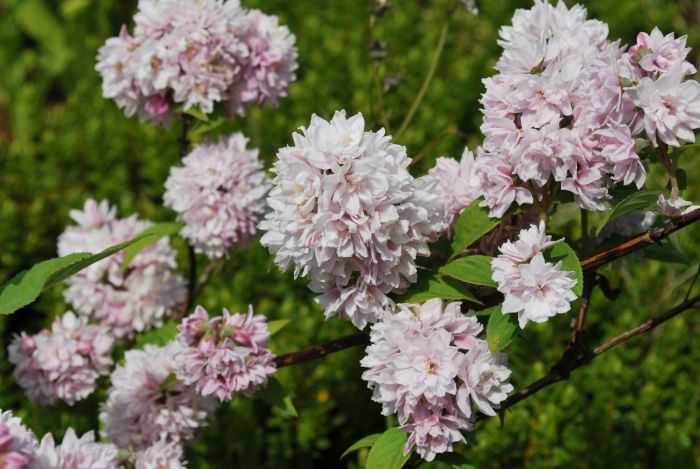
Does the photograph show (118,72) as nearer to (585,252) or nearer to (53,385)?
(53,385)

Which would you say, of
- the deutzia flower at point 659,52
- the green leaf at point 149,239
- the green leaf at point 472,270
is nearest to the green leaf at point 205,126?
the green leaf at point 149,239

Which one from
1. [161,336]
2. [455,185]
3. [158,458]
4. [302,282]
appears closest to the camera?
[455,185]

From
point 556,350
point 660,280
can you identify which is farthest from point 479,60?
point 556,350

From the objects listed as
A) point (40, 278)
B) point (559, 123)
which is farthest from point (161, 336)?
point (559, 123)

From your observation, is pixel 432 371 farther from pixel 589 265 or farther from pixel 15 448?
pixel 15 448

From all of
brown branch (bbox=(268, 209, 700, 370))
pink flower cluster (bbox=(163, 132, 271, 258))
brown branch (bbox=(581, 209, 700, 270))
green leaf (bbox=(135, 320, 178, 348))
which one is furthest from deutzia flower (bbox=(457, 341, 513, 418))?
green leaf (bbox=(135, 320, 178, 348))

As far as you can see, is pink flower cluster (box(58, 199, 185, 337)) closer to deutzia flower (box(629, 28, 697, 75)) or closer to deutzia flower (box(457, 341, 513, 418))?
deutzia flower (box(457, 341, 513, 418))
